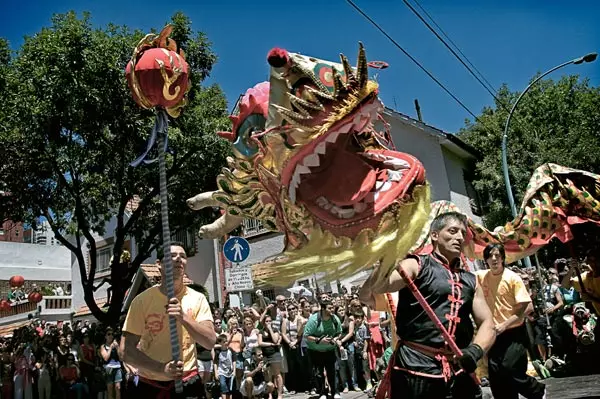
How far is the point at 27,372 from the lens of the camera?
10602mm

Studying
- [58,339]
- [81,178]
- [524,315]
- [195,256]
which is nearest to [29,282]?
[195,256]

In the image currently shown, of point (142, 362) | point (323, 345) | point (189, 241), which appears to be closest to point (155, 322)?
point (142, 362)

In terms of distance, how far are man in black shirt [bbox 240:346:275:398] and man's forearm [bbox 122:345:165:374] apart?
15.9 ft

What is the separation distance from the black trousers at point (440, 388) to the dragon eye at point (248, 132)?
185cm

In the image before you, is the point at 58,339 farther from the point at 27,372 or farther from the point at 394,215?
the point at 394,215

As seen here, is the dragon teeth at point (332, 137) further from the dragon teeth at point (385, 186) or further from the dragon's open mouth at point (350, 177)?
the dragon teeth at point (385, 186)

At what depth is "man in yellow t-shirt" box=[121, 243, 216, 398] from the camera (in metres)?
3.60

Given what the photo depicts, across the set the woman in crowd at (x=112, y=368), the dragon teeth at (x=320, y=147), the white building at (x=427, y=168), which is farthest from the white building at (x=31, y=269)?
the dragon teeth at (x=320, y=147)

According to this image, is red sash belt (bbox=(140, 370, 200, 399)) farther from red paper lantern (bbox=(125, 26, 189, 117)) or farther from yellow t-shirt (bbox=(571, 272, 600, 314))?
yellow t-shirt (bbox=(571, 272, 600, 314))

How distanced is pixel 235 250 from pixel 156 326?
11.2 feet

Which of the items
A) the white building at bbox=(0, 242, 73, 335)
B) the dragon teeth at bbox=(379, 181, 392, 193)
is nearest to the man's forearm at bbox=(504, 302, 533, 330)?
the dragon teeth at bbox=(379, 181, 392, 193)

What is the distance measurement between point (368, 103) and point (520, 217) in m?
3.32

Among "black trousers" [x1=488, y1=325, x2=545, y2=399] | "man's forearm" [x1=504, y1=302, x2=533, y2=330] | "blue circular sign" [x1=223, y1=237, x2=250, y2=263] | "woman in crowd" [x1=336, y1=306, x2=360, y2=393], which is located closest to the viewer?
"black trousers" [x1=488, y1=325, x2=545, y2=399]

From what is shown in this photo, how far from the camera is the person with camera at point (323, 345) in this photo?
8180 millimetres
